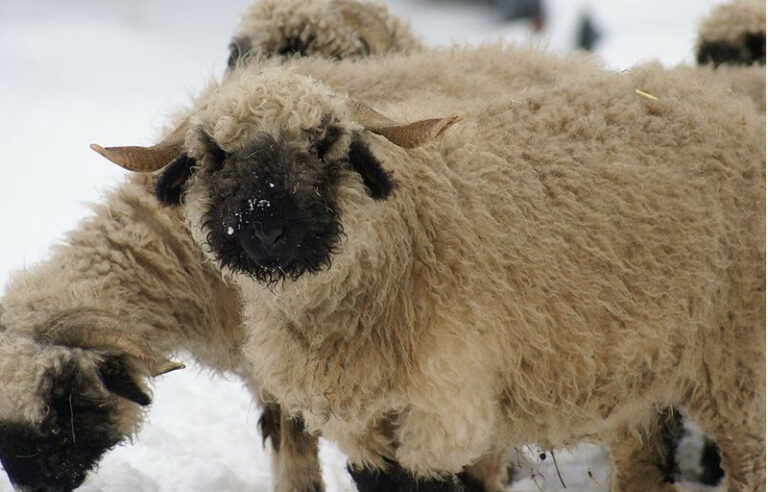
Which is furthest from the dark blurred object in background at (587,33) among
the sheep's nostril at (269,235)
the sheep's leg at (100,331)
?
the sheep's nostril at (269,235)

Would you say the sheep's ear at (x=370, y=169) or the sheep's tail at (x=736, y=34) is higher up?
the sheep's ear at (x=370, y=169)

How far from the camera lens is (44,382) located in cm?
479

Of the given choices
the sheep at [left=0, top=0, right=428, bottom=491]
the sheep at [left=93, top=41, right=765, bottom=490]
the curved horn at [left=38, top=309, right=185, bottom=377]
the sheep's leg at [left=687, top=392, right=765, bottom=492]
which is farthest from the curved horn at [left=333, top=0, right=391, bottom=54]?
the sheep's leg at [left=687, top=392, right=765, bottom=492]

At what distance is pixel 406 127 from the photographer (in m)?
3.92

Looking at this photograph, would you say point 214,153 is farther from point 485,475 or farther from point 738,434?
point 738,434

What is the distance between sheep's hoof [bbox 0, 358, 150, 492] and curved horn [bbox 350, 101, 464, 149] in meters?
1.86

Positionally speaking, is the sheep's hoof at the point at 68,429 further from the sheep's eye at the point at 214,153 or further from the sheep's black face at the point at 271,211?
the sheep's eye at the point at 214,153

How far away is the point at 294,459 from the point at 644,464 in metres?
2.05

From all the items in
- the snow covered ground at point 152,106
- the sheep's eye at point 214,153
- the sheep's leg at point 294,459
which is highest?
the sheep's eye at point 214,153

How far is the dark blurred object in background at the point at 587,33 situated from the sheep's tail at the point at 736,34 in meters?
9.11

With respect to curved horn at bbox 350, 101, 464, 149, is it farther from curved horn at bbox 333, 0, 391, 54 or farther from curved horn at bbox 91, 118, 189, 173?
curved horn at bbox 333, 0, 391, 54

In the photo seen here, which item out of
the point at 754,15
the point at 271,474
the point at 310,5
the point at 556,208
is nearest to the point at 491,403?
the point at 556,208

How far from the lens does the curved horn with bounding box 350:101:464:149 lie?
388 cm

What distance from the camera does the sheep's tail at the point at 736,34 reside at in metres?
8.28
